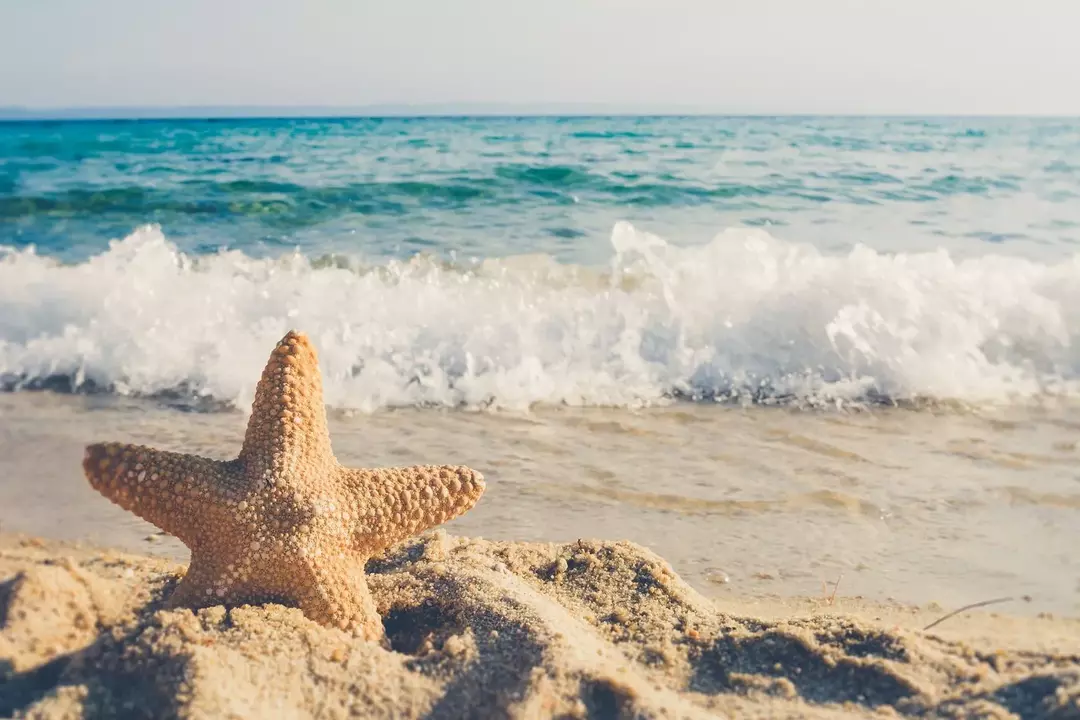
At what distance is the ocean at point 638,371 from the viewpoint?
3.96 m

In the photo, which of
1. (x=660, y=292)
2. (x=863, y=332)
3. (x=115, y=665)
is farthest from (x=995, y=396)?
(x=115, y=665)

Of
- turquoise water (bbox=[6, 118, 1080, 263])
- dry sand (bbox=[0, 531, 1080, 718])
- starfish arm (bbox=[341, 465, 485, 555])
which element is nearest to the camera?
dry sand (bbox=[0, 531, 1080, 718])

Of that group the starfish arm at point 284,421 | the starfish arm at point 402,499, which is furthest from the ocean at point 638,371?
the starfish arm at point 284,421

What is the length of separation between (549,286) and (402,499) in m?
5.65

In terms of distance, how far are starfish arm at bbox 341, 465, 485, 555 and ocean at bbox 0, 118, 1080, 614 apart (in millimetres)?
1202

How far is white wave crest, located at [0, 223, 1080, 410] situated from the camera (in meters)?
5.83

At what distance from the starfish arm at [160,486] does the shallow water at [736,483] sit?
4.43 ft

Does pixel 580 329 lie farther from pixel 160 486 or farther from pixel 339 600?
pixel 160 486

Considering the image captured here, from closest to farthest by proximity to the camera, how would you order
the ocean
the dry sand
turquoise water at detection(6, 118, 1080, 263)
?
the dry sand
the ocean
turquoise water at detection(6, 118, 1080, 263)

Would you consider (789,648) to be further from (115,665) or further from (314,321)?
(314,321)

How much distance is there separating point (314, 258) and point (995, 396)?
22.9ft

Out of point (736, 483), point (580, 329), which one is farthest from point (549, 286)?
point (736, 483)

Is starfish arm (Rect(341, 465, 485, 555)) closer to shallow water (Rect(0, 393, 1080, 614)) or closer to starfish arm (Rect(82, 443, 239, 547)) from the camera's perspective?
starfish arm (Rect(82, 443, 239, 547))

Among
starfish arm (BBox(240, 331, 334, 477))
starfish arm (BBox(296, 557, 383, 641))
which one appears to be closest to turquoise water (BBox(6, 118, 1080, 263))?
starfish arm (BBox(240, 331, 334, 477))
